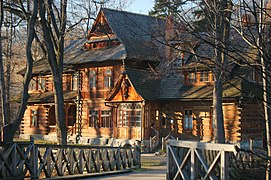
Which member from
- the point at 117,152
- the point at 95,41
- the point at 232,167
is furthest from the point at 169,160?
the point at 95,41

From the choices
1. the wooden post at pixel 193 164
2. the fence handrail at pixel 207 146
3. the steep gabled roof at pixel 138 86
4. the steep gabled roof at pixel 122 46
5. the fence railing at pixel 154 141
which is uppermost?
the steep gabled roof at pixel 122 46

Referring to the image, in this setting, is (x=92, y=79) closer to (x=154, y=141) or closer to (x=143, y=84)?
(x=143, y=84)

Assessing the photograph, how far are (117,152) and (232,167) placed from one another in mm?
7303

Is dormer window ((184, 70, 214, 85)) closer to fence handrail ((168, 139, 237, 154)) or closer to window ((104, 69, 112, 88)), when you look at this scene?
window ((104, 69, 112, 88))

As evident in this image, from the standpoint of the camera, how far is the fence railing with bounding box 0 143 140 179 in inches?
617

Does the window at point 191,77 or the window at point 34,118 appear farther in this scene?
the window at point 34,118

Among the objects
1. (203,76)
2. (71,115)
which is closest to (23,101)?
(203,76)

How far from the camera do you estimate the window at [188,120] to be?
34.3 meters

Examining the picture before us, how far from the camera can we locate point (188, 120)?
3441 centimetres

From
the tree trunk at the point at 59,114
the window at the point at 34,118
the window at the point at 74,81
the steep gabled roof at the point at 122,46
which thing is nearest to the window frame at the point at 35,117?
the window at the point at 34,118

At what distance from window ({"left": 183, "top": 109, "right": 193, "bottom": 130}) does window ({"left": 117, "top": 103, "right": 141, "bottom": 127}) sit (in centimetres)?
334

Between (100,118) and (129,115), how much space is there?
3.44 m

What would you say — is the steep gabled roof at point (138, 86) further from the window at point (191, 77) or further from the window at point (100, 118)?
the window at point (191, 77)

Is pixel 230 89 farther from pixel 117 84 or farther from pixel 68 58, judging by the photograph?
pixel 68 58
